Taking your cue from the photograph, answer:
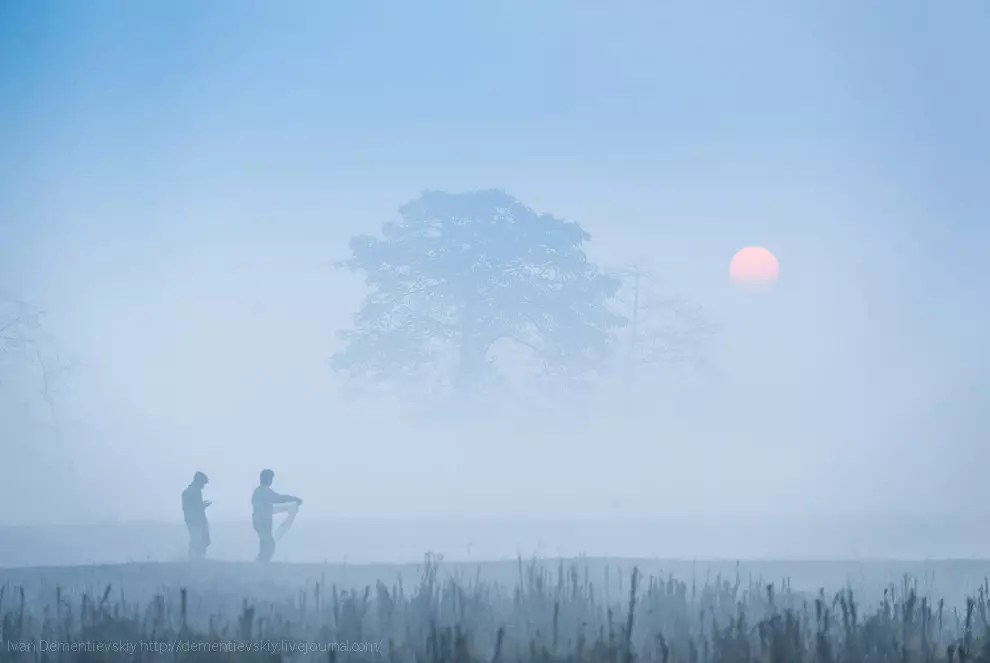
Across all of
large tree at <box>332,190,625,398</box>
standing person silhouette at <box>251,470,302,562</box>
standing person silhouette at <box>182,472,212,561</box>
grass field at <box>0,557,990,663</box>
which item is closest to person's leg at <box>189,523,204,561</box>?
standing person silhouette at <box>182,472,212,561</box>

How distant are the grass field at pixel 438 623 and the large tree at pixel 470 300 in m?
21.6

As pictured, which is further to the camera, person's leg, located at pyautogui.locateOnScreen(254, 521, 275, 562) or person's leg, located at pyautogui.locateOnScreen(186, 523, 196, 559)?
person's leg, located at pyautogui.locateOnScreen(186, 523, 196, 559)

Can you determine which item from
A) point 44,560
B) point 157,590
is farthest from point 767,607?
point 44,560

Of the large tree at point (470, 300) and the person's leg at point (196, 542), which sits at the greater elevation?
the large tree at point (470, 300)

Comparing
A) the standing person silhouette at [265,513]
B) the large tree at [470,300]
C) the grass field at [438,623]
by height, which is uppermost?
the large tree at [470,300]

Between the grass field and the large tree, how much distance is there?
21.6m

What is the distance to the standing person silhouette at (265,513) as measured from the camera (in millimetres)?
20250

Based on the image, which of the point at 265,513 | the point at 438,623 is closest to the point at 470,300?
the point at 265,513

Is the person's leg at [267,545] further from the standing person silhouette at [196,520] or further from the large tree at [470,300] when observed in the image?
the large tree at [470,300]

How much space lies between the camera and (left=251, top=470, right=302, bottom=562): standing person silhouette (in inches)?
797

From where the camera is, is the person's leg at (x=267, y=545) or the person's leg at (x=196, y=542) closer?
the person's leg at (x=267, y=545)

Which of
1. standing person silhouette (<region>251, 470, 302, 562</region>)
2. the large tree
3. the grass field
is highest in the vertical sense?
the large tree

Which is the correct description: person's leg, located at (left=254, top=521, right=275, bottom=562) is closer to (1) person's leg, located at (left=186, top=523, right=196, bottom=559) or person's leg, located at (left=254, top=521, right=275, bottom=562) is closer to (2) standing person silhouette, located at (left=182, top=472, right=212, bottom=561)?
(2) standing person silhouette, located at (left=182, top=472, right=212, bottom=561)

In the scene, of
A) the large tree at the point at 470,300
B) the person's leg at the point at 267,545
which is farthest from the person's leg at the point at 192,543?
the large tree at the point at 470,300
